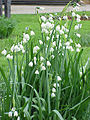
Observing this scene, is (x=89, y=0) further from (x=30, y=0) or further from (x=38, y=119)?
(x=38, y=119)

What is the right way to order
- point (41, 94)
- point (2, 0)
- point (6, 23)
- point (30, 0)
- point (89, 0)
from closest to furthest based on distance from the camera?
1. point (41, 94)
2. point (6, 23)
3. point (2, 0)
4. point (30, 0)
5. point (89, 0)

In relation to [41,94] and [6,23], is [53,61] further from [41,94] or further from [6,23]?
[6,23]

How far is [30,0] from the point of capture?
18.4m

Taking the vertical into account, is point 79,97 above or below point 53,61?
below

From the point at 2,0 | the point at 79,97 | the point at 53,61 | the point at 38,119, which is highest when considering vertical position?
the point at 2,0

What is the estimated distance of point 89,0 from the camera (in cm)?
2066

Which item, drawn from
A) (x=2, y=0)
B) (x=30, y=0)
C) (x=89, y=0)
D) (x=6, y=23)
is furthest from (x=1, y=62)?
(x=89, y=0)

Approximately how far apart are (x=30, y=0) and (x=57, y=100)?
1654 centimetres

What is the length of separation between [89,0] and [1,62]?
16.2m

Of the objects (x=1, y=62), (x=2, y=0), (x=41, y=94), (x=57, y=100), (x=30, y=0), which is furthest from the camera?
(x=30, y=0)

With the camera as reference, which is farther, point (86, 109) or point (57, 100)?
point (86, 109)

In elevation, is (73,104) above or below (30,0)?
below

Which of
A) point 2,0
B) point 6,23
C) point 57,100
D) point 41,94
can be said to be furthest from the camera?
point 2,0

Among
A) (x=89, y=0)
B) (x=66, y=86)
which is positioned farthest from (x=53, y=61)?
(x=89, y=0)
